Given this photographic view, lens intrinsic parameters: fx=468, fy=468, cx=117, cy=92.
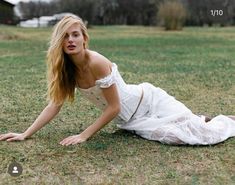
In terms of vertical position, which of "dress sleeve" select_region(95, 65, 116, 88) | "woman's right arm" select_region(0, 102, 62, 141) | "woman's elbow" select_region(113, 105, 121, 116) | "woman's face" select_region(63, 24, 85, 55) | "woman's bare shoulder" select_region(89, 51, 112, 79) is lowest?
"woman's right arm" select_region(0, 102, 62, 141)

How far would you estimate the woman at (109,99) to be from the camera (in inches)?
128

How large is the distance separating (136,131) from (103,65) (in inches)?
25.8

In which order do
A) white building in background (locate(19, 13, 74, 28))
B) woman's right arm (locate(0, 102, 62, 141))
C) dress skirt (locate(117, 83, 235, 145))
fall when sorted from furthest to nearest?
white building in background (locate(19, 13, 74, 28)) → woman's right arm (locate(0, 102, 62, 141)) → dress skirt (locate(117, 83, 235, 145))

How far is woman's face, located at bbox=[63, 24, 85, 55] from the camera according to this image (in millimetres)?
3203

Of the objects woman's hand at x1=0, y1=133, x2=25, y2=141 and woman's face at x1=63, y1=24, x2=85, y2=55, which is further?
woman's hand at x1=0, y1=133, x2=25, y2=141

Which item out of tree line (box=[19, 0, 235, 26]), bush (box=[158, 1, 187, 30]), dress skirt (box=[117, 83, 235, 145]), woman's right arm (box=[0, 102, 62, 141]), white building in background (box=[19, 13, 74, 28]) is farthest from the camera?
white building in background (box=[19, 13, 74, 28])

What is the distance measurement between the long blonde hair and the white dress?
0.40 ft

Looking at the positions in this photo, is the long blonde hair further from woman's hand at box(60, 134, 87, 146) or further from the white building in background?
the white building in background

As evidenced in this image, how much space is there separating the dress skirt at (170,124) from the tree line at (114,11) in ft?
118

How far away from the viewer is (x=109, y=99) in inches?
131

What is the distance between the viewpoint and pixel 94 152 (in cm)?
324

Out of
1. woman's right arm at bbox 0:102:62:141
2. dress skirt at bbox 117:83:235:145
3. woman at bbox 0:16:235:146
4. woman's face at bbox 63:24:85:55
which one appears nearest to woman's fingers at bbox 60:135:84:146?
woman at bbox 0:16:235:146

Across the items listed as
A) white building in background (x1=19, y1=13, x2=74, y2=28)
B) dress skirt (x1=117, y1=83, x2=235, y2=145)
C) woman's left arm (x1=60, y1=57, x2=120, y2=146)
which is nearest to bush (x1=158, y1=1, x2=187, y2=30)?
white building in background (x1=19, y1=13, x2=74, y2=28)

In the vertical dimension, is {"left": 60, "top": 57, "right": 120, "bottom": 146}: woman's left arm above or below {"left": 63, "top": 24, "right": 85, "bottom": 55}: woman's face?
below
